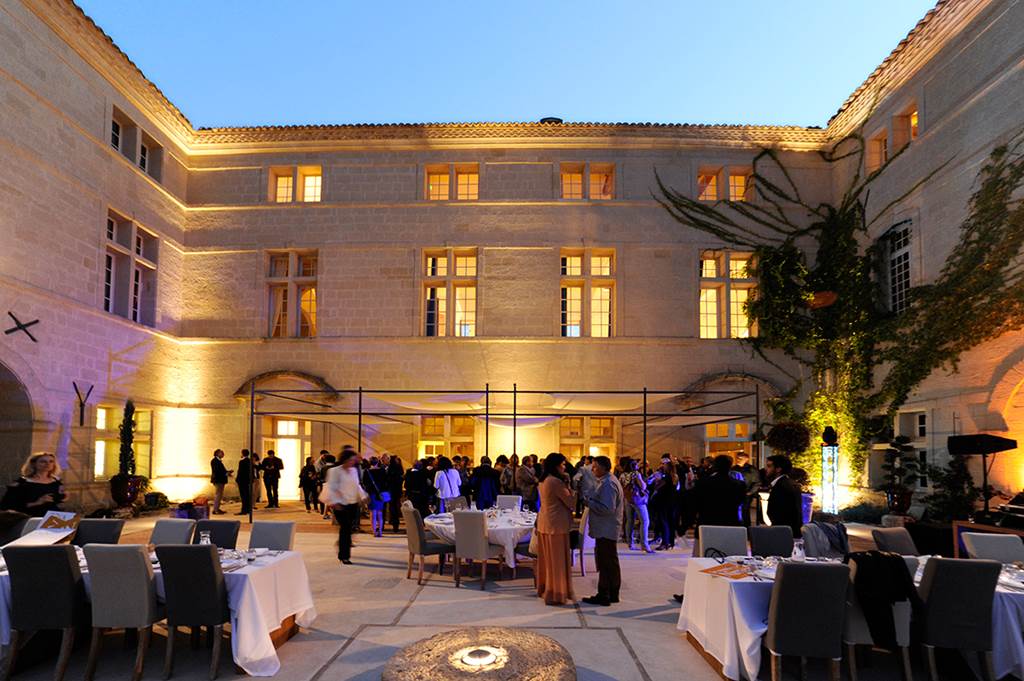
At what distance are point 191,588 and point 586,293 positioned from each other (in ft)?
36.9

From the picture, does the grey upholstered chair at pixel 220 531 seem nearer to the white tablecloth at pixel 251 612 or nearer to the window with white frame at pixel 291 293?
the white tablecloth at pixel 251 612

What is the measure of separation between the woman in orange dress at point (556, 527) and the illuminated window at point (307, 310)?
1033 centimetres

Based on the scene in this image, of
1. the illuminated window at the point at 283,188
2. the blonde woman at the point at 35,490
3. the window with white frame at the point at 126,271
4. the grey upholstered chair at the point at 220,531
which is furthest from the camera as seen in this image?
the illuminated window at the point at 283,188

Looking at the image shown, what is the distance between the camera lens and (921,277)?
442 inches

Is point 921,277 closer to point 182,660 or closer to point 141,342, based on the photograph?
point 182,660

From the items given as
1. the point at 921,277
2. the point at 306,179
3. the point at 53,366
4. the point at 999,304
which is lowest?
the point at 53,366

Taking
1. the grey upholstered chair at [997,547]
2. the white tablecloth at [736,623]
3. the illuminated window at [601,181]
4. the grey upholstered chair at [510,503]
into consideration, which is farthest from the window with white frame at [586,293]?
the white tablecloth at [736,623]

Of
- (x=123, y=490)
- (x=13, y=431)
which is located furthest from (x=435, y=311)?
(x=13, y=431)

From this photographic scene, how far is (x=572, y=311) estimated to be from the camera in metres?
15.1

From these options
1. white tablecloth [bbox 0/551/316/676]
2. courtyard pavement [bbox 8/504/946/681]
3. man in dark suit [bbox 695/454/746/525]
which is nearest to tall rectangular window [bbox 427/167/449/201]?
courtyard pavement [bbox 8/504/946/681]

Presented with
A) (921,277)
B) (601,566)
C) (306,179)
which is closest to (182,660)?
(601,566)

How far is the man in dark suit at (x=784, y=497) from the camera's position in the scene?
231 inches

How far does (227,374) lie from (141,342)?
1908 millimetres

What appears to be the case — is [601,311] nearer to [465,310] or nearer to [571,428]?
[571,428]
